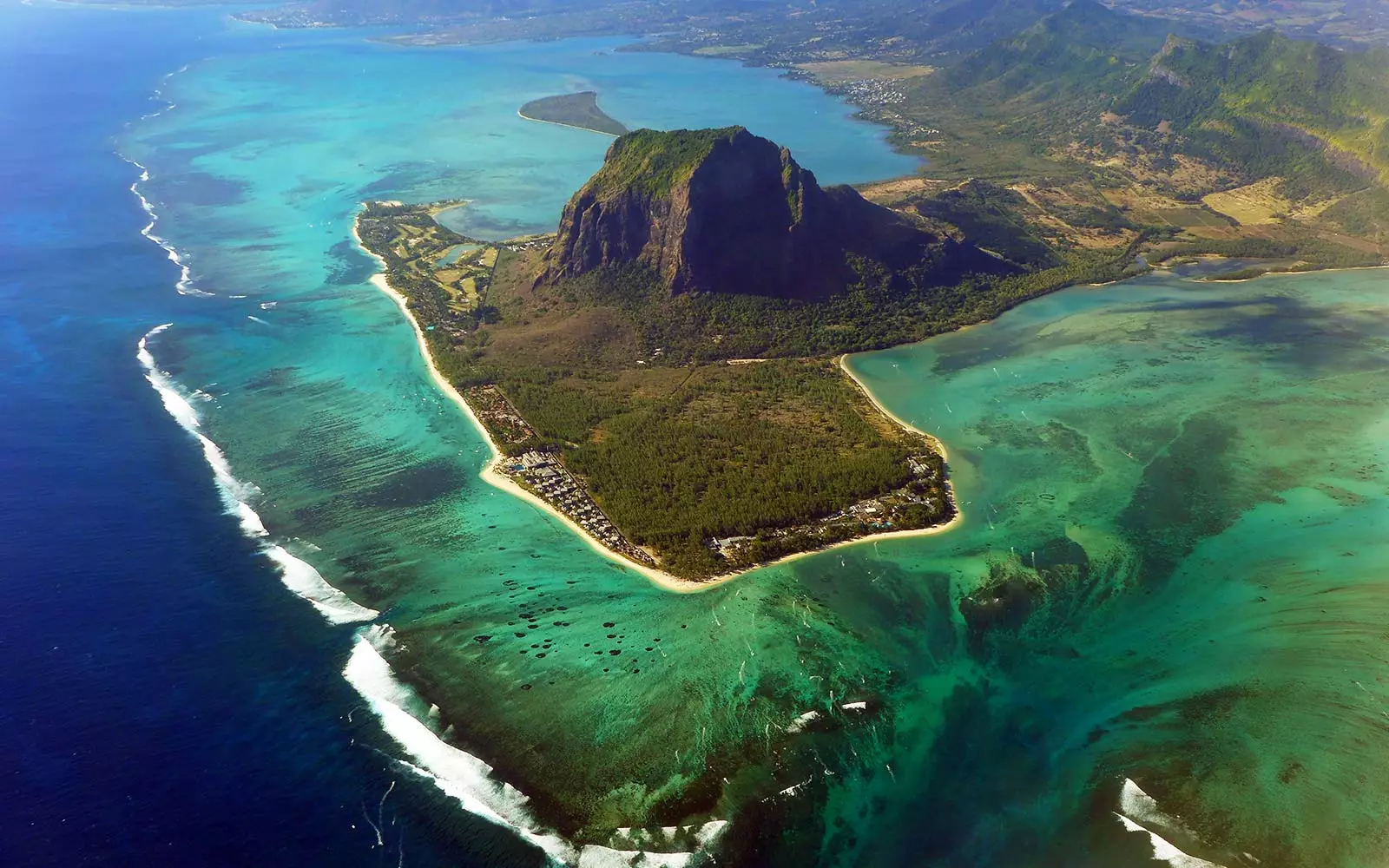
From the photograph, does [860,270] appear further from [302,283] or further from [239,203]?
[239,203]

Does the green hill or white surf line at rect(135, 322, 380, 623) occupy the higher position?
the green hill

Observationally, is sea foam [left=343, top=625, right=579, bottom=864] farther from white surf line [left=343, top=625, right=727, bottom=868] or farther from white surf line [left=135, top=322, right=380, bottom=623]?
white surf line [left=135, top=322, right=380, bottom=623]

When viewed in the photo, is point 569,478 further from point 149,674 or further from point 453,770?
point 149,674

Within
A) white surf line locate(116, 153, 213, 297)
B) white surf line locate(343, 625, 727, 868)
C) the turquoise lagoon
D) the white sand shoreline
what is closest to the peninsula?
the white sand shoreline

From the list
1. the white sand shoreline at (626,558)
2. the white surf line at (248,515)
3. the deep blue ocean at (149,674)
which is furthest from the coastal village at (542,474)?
the deep blue ocean at (149,674)

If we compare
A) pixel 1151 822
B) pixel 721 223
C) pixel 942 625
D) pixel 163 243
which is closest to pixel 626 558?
pixel 942 625
